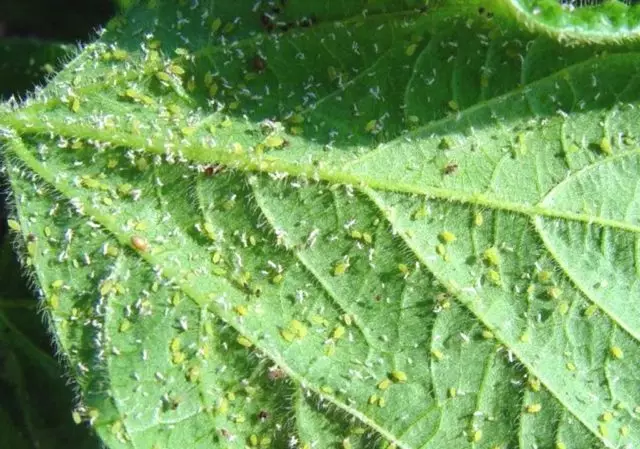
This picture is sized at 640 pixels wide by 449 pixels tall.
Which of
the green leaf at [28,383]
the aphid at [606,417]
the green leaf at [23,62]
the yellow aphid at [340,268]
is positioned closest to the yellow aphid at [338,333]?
the yellow aphid at [340,268]

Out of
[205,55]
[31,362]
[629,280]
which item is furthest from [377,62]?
[31,362]

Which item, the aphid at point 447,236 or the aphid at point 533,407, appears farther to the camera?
the aphid at point 533,407

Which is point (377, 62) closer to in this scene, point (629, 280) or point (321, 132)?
point (321, 132)

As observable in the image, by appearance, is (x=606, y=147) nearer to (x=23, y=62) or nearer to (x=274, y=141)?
(x=274, y=141)

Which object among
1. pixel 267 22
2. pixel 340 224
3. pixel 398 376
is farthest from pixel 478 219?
pixel 267 22

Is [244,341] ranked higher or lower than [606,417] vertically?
higher

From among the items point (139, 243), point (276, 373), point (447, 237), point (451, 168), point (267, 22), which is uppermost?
point (267, 22)

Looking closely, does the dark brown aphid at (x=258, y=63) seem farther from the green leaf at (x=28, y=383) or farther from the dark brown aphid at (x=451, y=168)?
the green leaf at (x=28, y=383)
